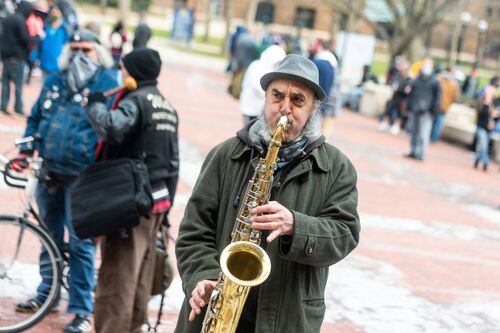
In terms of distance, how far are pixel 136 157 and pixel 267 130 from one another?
199 centimetres

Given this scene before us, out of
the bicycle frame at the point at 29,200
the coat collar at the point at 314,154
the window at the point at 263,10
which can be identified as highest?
the window at the point at 263,10

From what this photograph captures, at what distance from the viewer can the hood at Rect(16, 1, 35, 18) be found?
547 inches

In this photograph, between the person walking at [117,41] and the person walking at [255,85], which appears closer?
the person walking at [255,85]

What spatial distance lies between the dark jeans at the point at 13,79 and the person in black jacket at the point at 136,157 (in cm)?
851

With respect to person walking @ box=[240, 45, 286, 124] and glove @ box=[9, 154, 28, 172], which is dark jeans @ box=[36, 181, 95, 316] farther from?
person walking @ box=[240, 45, 286, 124]

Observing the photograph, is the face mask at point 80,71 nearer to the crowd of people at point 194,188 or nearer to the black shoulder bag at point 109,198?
the crowd of people at point 194,188

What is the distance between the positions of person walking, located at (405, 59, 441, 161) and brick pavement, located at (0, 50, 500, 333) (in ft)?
1.33

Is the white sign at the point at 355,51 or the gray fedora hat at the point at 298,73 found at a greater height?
the gray fedora hat at the point at 298,73

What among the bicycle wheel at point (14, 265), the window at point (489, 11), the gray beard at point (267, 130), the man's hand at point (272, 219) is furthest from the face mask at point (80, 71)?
the window at point (489, 11)

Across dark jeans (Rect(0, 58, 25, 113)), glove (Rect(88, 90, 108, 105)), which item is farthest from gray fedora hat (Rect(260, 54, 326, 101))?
dark jeans (Rect(0, 58, 25, 113))

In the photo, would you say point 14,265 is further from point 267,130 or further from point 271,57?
point 271,57

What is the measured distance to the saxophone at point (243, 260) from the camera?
3.02 metres

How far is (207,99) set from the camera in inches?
840

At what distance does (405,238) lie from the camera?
32.3 ft
